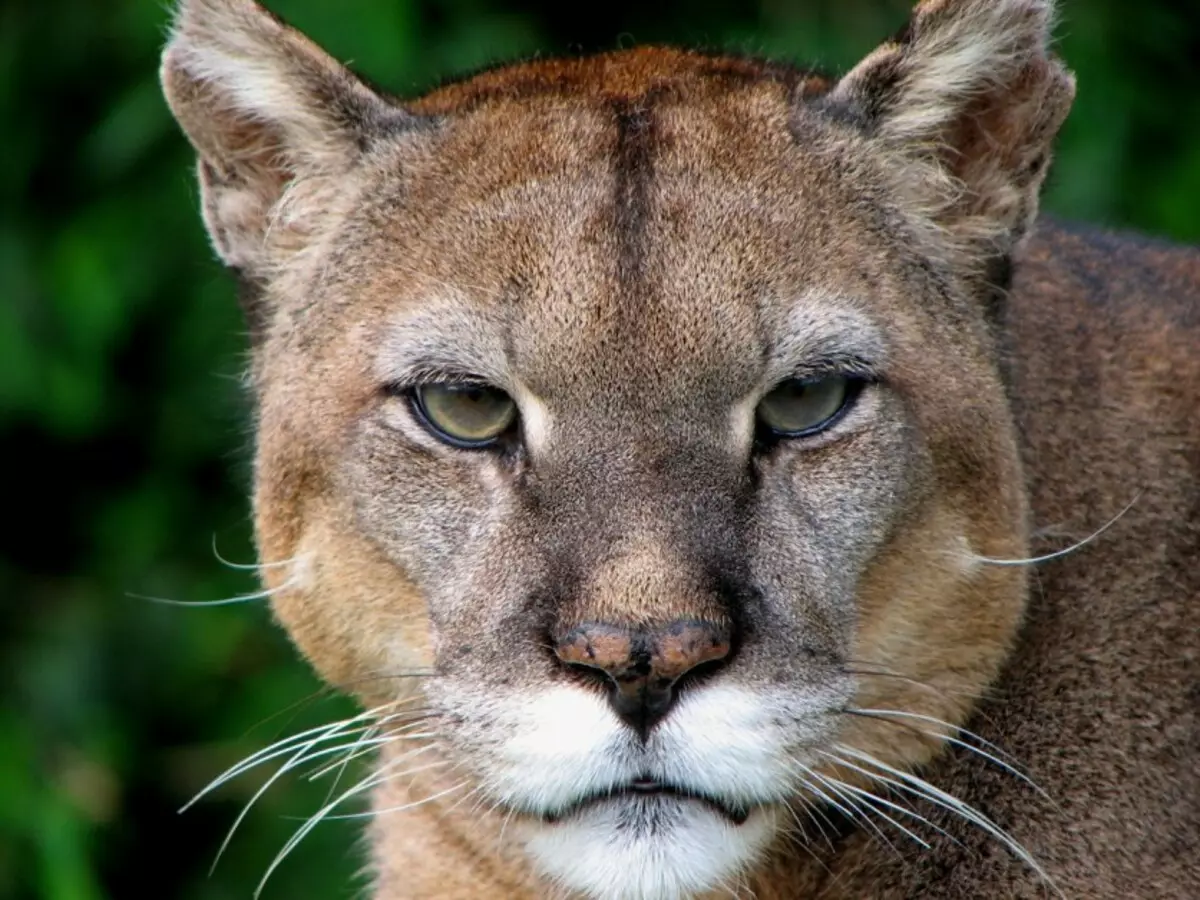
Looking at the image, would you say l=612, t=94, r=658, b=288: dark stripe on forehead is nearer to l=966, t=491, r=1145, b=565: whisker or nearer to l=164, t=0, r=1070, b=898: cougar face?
l=164, t=0, r=1070, b=898: cougar face

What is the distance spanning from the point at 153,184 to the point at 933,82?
15.1ft

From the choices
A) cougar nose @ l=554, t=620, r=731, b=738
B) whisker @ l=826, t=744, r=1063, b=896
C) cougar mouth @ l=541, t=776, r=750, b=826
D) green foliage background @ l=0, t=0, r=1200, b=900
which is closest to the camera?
cougar nose @ l=554, t=620, r=731, b=738

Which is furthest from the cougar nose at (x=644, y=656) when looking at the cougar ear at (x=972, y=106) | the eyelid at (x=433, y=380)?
the cougar ear at (x=972, y=106)

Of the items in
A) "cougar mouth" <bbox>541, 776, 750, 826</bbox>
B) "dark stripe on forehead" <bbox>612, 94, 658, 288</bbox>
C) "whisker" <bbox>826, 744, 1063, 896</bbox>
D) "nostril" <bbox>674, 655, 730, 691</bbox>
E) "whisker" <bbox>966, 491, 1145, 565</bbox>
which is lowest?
"whisker" <bbox>826, 744, 1063, 896</bbox>

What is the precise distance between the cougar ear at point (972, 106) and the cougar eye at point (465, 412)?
1.20 m

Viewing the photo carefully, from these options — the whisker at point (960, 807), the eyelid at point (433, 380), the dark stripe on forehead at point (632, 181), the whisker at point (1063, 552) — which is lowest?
the whisker at point (960, 807)

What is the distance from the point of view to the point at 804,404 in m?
4.51

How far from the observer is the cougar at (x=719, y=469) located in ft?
13.8

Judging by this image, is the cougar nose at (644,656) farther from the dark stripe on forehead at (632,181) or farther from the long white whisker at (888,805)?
the dark stripe on forehead at (632,181)

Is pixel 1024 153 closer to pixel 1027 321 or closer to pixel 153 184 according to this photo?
pixel 1027 321

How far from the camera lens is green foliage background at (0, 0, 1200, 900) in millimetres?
8242

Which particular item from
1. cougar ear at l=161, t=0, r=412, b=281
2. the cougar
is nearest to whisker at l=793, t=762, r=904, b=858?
the cougar

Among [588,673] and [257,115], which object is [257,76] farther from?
[588,673]

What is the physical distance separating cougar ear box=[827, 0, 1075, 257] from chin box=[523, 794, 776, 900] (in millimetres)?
1634
